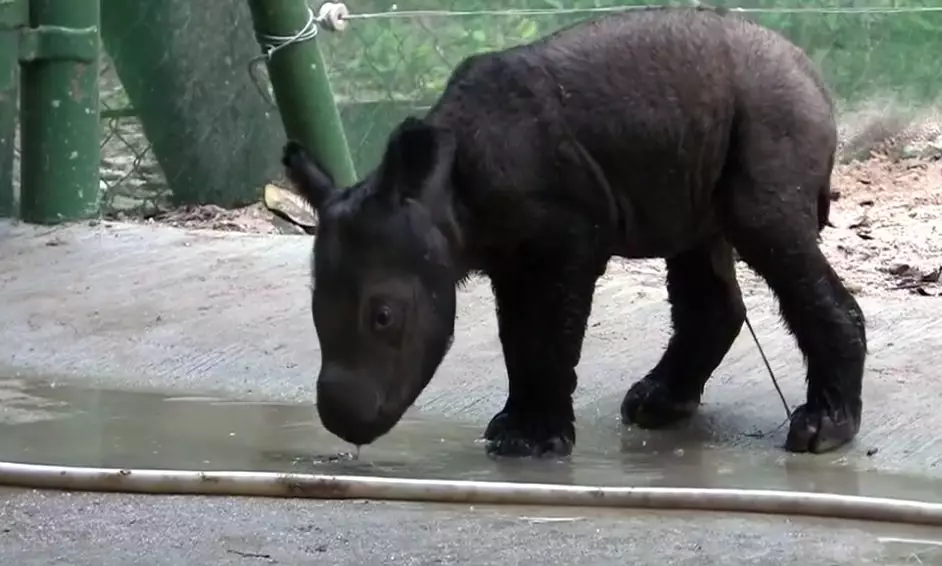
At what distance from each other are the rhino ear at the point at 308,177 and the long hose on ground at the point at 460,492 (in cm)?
88

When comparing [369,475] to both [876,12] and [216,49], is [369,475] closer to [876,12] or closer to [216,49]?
[216,49]

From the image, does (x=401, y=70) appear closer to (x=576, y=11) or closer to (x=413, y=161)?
(x=576, y=11)

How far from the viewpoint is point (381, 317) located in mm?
4262

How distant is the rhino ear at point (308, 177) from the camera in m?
4.46

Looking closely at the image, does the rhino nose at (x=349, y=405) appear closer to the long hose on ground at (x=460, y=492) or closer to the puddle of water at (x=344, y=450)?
the puddle of water at (x=344, y=450)

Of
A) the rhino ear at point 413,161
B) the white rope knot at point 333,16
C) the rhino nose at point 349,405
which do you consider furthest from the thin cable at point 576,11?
the rhino nose at point 349,405

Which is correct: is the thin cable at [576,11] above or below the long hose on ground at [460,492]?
above

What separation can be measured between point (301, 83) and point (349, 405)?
386 centimetres

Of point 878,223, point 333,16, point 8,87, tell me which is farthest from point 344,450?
point 8,87

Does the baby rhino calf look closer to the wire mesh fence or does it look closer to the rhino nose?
the rhino nose

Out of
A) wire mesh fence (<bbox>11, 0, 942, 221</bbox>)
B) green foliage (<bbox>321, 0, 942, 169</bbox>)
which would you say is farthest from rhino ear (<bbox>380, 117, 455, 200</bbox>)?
green foliage (<bbox>321, 0, 942, 169</bbox>)

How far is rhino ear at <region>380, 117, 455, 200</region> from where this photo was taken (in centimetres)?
425

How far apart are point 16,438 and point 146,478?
90cm

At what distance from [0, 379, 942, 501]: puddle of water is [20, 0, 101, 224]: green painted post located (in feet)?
8.73
